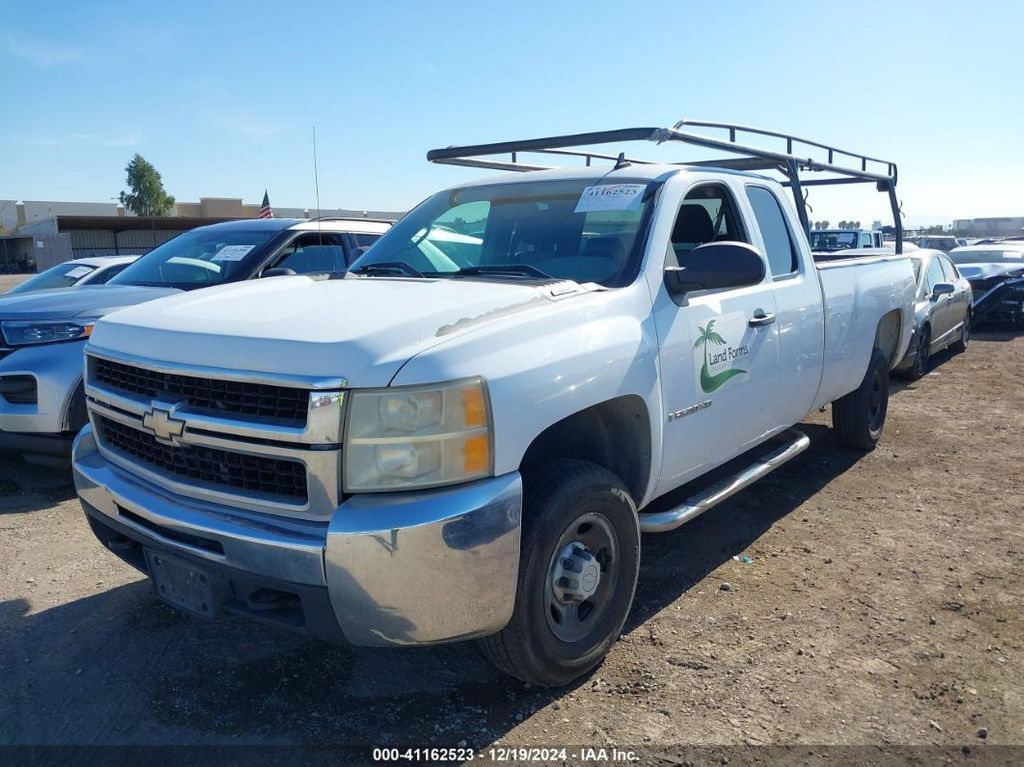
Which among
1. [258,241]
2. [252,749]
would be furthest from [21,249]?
[252,749]

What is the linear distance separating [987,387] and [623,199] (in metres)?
7.36

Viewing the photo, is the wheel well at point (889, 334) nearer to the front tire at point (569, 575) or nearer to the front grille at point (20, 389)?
the front tire at point (569, 575)

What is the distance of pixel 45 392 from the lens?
5.04 m

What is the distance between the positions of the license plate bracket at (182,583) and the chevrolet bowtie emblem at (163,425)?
1.37ft

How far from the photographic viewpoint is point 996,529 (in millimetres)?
4664

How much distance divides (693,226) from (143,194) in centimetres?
8934

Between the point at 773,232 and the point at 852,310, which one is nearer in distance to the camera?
the point at 773,232

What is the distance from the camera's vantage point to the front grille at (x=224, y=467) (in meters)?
2.53

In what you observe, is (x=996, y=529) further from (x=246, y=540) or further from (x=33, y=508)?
(x=33, y=508)

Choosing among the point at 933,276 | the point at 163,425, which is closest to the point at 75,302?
the point at 163,425

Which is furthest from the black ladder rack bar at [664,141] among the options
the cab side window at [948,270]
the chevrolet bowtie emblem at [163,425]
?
the cab side window at [948,270]

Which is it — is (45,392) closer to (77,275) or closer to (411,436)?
(411,436)

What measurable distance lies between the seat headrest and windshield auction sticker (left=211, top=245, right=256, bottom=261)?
140 inches

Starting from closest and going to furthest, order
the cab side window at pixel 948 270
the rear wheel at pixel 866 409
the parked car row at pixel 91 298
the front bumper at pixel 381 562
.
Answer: the front bumper at pixel 381 562 < the parked car row at pixel 91 298 < the rear wheel at pixel 866 409 < the cab side window at pixel 948 270
